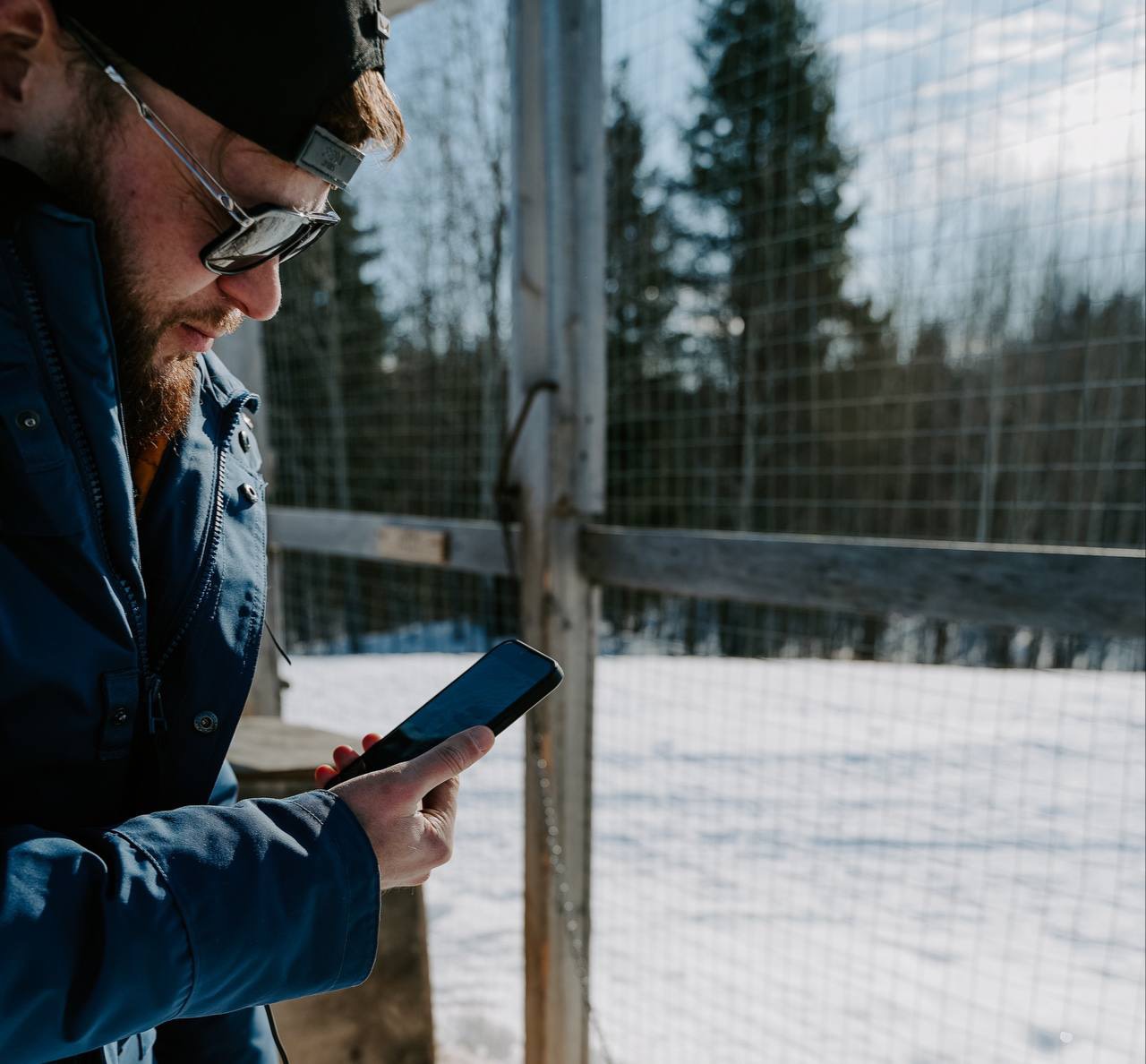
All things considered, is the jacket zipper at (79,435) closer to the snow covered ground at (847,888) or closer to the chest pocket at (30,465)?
the chest pocket at (30,465)

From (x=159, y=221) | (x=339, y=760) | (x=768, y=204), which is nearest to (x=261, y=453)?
(x=768, y=204)

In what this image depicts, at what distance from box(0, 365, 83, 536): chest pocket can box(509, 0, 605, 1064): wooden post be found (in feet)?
5.47

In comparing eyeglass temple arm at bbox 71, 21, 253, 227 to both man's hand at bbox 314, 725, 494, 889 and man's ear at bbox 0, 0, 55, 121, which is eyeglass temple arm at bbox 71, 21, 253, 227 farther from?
man's hand at bbox 314, 725, 494, 889

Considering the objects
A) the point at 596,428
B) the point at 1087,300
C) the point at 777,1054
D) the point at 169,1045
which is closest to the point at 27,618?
the point at 169,1045

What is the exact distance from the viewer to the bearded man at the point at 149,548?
685 millimetres

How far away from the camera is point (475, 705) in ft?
3.45

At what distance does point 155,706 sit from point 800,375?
2332 millimetres

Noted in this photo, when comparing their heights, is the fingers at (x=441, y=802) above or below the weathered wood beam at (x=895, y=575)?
below

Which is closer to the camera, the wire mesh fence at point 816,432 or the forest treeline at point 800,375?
the wire mesh fence at point 816,432

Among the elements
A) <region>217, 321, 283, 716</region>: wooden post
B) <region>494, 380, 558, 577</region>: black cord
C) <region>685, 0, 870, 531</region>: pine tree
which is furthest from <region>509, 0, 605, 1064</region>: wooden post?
<region>217, 321, 283, 716</region>: wooden post

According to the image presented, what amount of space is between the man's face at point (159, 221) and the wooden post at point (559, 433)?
142cm

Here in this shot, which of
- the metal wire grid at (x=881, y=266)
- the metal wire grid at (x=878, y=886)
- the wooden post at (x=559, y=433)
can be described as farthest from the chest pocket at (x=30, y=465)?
the metal wire grid at (x=878, y=886)

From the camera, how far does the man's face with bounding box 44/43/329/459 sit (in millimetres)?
818

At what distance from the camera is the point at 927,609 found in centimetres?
184
